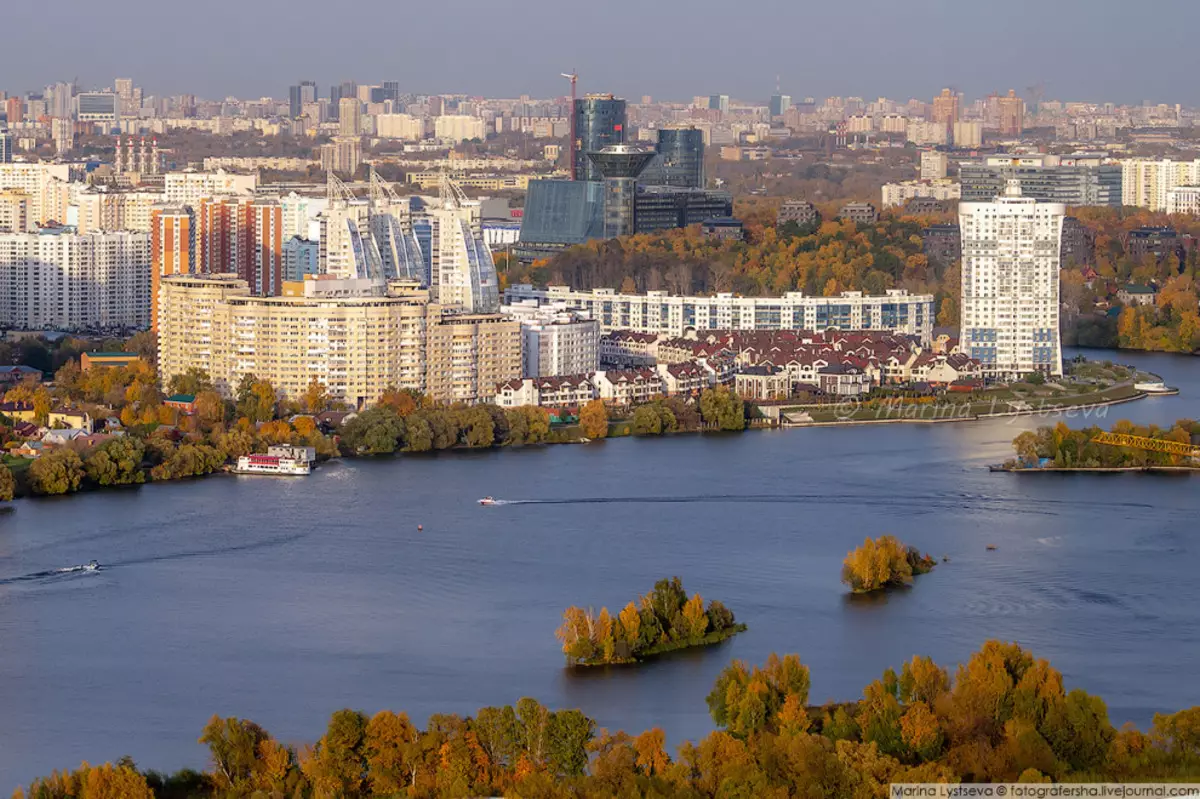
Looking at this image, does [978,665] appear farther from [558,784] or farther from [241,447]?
[241,447]

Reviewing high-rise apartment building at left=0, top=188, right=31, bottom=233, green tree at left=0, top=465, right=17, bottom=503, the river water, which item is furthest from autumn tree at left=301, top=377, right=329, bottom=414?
high-rise apartment building at left=0, top=188, right=31, bottom=233

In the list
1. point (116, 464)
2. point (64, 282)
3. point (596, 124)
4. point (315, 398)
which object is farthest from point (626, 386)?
point (596, 124)

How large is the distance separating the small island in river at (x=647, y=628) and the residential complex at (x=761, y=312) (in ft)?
25.8

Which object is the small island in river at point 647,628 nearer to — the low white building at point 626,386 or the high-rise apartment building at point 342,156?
the low white building at point 626,386

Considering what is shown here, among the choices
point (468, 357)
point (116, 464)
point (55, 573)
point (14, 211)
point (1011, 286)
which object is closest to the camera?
point (55, 573)

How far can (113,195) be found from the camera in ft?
65.6

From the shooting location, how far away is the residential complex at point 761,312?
16.3 meters

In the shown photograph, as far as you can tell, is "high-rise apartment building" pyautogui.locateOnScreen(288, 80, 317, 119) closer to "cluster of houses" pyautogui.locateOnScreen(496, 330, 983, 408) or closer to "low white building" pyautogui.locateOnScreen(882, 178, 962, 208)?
"low white building" pyautogui.locateOnScreen(882, 178, 962, 208)

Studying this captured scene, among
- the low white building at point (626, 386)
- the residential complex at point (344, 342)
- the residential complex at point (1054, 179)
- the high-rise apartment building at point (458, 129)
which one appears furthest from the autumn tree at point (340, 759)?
the high-rise apartment building at point (458, 129)

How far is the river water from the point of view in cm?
745

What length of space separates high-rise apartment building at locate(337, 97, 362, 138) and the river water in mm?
29153

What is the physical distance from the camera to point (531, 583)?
29.6 feet

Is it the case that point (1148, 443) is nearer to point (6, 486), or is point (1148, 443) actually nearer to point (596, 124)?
point (6, 486)

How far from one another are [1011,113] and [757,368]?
90.0 ft
